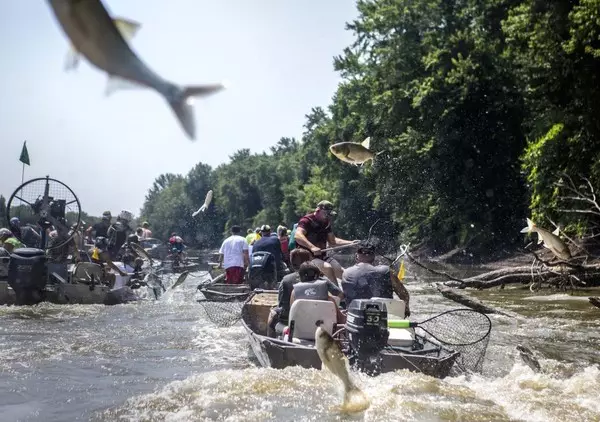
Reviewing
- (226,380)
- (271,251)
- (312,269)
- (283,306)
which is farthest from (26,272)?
(312,269)

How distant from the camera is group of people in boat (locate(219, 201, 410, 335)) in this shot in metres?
8.55

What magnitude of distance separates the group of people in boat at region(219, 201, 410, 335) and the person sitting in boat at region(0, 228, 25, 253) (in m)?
5.22

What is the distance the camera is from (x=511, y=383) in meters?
7.87

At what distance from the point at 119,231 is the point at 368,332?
39.9 ft

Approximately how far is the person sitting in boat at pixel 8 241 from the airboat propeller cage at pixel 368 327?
1188 centimetres

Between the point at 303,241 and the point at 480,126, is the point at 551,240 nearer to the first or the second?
the point at 303,241

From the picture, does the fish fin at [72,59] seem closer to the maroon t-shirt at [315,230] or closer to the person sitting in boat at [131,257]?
the maroon t-shirt at [315,230]

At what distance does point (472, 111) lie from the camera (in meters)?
33.8

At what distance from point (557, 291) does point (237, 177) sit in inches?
3196

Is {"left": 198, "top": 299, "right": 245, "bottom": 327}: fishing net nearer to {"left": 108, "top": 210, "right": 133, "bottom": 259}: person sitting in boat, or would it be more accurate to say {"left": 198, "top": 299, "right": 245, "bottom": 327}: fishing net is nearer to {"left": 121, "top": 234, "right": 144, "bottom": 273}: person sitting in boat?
{"left": 108, "top": 210, "right": 133, "bottom": 259}: person sitting in boat

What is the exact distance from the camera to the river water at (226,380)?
22.4ft

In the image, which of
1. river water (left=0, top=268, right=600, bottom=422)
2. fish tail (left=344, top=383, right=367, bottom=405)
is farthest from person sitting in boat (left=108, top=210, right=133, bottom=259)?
fish tail (left=344, top=383, right=367, bottom=405)

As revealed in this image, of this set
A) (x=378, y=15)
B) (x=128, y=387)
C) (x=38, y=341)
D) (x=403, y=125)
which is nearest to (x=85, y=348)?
(x=38, y=341)

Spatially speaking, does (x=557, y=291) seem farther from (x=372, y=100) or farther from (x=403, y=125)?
(x=372, y=100)
